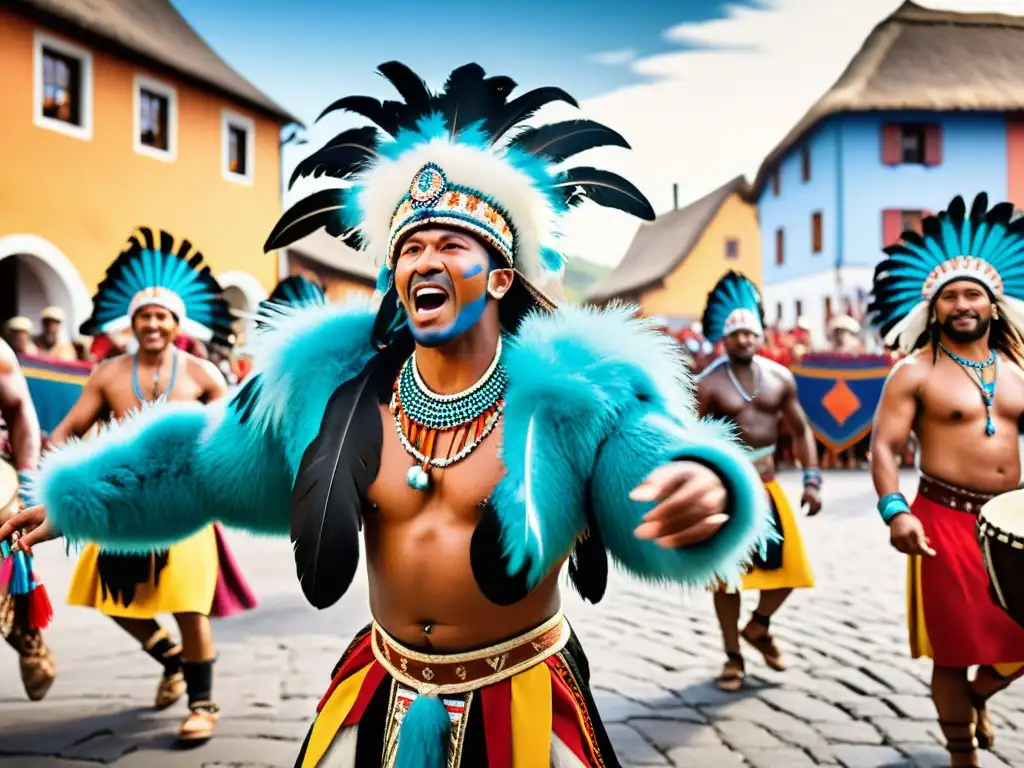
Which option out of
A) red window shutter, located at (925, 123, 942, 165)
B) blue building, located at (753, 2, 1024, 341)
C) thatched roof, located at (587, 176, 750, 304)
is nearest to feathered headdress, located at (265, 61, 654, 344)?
blue building, located at (753, 2, 1024, 341)

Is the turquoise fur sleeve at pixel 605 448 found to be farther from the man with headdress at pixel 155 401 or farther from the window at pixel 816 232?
the window at pixel 816 232

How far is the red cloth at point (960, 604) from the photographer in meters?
3.63

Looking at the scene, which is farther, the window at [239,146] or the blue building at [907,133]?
the blue building at [907,133]

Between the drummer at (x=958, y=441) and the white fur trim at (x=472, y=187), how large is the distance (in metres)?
2.16

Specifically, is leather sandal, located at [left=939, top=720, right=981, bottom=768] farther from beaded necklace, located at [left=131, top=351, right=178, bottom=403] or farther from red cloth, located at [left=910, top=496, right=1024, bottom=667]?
beaded necklace, located at [left=131, top=351, right=178, bottom=403]

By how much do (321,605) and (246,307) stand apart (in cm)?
1847

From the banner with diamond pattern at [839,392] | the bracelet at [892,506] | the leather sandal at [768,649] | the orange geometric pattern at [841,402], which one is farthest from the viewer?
the orange geometric pattern at [841,402]

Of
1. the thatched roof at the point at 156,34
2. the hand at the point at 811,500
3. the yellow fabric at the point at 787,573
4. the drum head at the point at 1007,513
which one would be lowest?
the yellow fabric at the point at 787,573

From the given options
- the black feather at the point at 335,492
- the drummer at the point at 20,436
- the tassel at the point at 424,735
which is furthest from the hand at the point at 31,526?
the drummer at the point at 20,436

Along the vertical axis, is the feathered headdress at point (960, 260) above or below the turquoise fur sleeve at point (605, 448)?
above

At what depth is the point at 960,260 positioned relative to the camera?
410 cm

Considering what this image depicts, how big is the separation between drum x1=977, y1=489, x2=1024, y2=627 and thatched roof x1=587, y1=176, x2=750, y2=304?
104ft

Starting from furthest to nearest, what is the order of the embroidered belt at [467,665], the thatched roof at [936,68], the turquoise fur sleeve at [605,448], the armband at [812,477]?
the thatched roof at [936,68]
the armband at [812,477]
the embroidered belt at [467,665]
the turquoise fur sleeve at [605,448]

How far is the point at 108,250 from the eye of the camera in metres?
15.9
